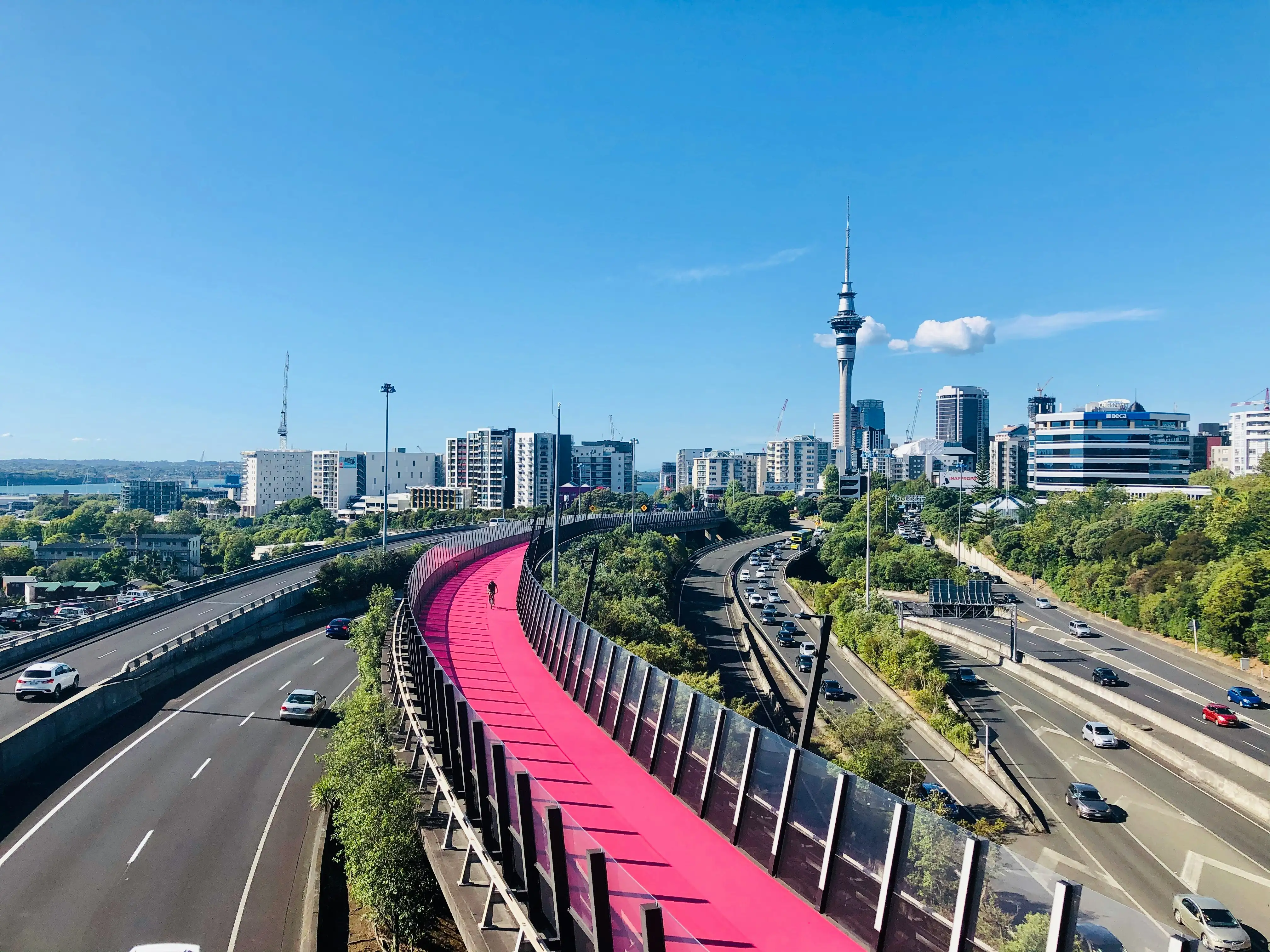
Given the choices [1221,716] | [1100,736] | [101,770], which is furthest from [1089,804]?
[101,770]

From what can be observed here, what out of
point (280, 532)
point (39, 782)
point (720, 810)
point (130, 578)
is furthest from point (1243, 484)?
point (280, 532)

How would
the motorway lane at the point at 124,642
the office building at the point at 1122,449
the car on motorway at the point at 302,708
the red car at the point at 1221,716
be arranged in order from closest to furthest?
the motorway lane at the point at 124,642
the car on motorway at the point at 302,708
the red car at the point at 1221,716
the office building at the point at 1122,449

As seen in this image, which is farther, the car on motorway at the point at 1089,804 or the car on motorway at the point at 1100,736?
the car on motorway at the point at 1100,736

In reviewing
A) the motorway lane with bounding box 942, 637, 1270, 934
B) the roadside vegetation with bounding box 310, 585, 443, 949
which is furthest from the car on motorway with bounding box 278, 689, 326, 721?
the motorway lane with bounding box 942, 637, 1270, 934

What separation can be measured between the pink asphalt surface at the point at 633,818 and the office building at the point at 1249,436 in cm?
21000

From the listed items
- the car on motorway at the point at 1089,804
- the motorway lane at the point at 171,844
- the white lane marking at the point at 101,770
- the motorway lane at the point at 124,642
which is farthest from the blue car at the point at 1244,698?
the motorway lane at the point at 124,642

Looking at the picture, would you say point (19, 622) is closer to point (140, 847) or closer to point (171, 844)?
Result: point (140, 847)

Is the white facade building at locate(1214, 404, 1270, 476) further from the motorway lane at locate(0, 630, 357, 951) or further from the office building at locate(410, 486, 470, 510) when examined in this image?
the motorway lane at locate(0, 630, 357, 951)

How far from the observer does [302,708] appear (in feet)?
105

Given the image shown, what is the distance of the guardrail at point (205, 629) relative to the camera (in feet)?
120

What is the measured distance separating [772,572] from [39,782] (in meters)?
77.8

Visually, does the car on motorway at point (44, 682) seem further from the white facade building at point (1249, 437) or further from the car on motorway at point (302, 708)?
the white facade building at point (1249, 437)

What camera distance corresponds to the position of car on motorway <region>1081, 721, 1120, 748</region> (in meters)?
39.3

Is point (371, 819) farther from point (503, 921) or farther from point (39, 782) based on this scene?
point (39, 782)
